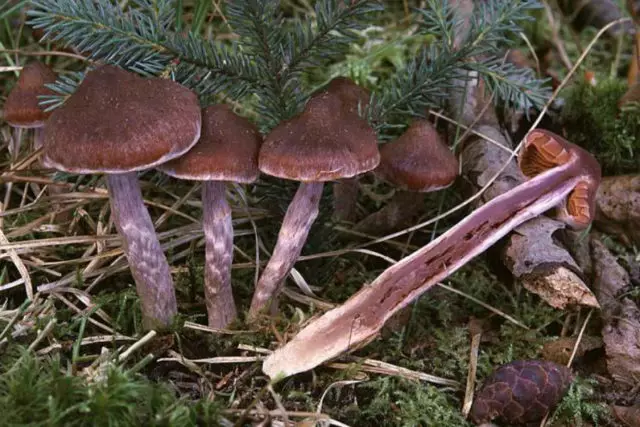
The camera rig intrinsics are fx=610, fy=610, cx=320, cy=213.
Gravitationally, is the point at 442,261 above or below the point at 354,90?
below

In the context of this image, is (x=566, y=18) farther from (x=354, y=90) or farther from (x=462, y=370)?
→ (x=462, y=370)

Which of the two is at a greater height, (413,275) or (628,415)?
(413,275)

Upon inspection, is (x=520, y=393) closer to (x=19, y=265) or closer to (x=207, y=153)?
(x=207, y=153)

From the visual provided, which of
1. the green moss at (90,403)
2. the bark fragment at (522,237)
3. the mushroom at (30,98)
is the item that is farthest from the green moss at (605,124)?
the mushroom at (30,98)

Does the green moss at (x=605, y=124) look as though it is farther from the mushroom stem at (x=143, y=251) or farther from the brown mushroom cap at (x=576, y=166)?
the mushroom stem at (x=143, y=251)

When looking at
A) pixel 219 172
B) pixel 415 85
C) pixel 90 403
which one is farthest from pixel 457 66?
pixel 90 403

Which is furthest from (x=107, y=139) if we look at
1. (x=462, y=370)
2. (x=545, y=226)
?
(x=545, y=226)
